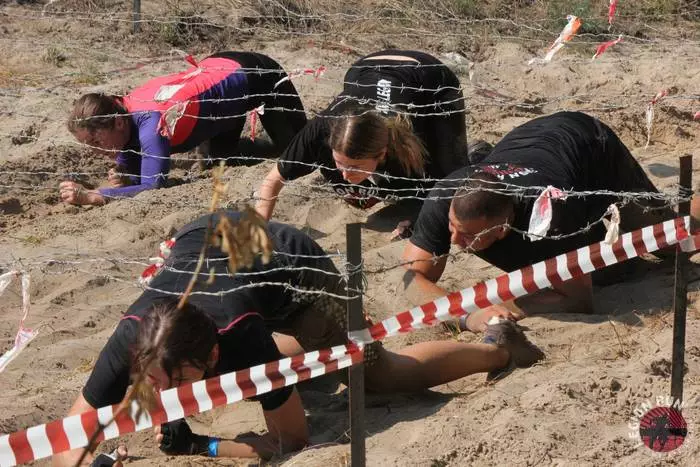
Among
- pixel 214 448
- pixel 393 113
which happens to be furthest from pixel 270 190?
pixel 214 448

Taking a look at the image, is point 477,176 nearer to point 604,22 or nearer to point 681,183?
point 681,183

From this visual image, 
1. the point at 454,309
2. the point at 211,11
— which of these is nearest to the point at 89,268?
the point at 454,309

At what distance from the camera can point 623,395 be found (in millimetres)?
4133

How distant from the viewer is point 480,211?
4.54m

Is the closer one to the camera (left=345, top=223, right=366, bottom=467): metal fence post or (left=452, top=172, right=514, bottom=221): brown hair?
(left=345, top=223, right=366, bottom=467): metal fence post

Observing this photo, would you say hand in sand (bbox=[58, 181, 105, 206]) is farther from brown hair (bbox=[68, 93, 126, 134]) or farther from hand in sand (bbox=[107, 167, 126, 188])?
brown hair (bbox=[68, 93, 126, 134])

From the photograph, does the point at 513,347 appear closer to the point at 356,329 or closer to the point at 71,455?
the point at 356,329

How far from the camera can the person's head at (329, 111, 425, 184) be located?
17.3 ft

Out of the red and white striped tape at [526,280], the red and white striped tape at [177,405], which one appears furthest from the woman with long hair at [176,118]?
the red and white striped tape at [177,405]

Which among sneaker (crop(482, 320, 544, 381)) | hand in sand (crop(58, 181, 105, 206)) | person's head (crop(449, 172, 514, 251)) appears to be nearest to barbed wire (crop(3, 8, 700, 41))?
hand in sand (crop(58, 181, 105, 206))

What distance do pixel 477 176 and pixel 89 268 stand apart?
235cm

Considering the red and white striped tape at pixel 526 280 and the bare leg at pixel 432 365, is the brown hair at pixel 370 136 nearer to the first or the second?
the bare leg at pixel 432 365

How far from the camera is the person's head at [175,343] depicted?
136 inches

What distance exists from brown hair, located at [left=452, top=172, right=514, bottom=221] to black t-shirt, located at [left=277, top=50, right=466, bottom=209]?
45.0 inches
